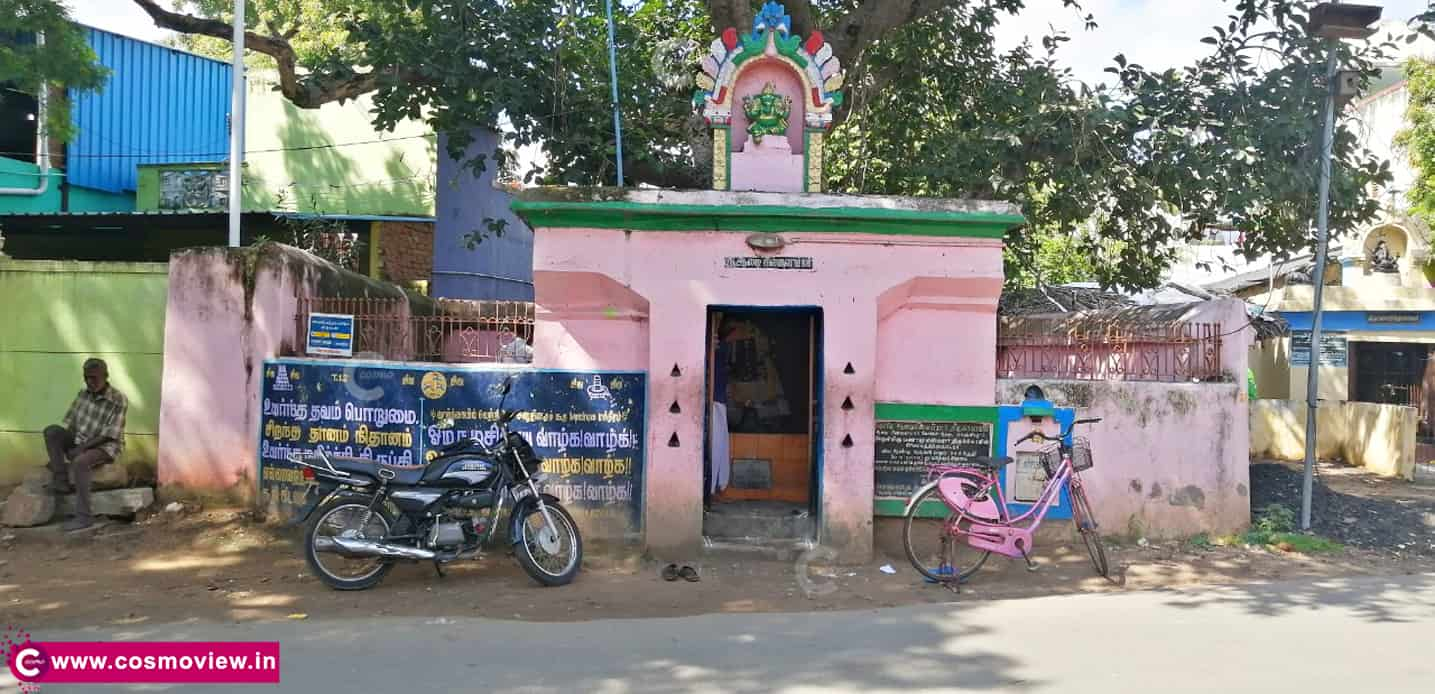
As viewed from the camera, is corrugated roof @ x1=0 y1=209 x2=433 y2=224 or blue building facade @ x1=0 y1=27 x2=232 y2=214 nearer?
corrugated roof @ x1=0 y1=209 x2=433 y2=224

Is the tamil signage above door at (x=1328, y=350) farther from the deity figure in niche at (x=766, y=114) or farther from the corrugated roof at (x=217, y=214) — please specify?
the corrugated roof at (x=217, y=214)

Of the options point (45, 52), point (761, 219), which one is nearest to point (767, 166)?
point (761, 219)

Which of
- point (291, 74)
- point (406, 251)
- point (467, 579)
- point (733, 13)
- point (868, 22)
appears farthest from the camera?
point (406, 251)

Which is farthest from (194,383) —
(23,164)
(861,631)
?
(23,164)

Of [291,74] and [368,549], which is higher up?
[291,74]

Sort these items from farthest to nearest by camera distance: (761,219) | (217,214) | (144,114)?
(144,114), (217,214), (761,219)

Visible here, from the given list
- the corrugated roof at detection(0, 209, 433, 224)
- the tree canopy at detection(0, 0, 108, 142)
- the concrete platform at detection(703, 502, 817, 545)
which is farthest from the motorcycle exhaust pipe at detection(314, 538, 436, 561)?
the corrugated roof at detection(0, 209, 433, 224)

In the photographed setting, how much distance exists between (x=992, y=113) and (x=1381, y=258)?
10.3 meters

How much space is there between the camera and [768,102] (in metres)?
8.06

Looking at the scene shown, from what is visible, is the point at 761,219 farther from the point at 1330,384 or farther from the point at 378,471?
the point at 1330,384

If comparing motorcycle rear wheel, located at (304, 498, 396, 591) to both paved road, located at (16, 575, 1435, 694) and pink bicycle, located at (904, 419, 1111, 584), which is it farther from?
pink bicycle, located at (904, 419, 1111, 584)

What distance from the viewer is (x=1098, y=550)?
722 cm

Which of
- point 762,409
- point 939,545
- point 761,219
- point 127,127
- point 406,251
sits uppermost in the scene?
point 127,127

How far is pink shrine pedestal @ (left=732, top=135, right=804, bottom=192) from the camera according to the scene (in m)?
8.12
